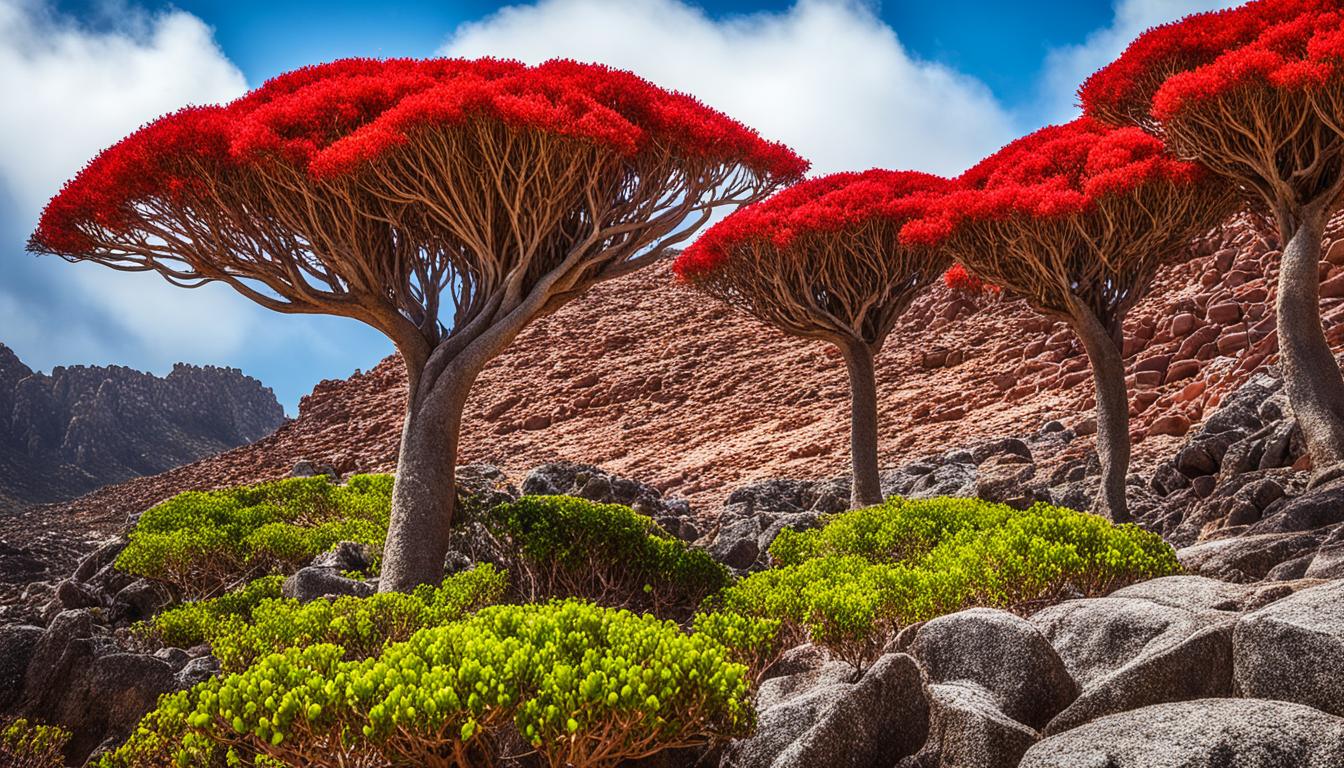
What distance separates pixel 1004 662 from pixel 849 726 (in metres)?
0.98

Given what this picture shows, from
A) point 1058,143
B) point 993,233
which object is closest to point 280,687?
point 993,233

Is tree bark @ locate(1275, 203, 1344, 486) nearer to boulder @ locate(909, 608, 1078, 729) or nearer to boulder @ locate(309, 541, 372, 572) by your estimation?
boulder @ locate(909, 608, 1078, 729)

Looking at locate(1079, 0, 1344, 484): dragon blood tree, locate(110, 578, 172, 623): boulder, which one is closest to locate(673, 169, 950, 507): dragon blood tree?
locate(1079, 0, 1344, 484): dragon blood tree

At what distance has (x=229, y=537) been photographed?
427 inches

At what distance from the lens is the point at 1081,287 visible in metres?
11.8

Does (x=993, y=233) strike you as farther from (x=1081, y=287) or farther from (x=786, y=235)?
(x=786, y=235)

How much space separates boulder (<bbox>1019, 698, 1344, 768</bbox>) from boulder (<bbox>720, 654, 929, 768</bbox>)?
3.01 feet

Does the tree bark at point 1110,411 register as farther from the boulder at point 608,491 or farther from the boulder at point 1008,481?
the boulder at point 608,491

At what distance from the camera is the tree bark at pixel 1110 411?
1099 centimetres

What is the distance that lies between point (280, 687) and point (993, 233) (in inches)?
411

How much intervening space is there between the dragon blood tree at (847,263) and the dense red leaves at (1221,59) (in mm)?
2897

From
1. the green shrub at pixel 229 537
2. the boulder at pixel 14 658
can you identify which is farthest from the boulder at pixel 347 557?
the boulder at pixel 14 658

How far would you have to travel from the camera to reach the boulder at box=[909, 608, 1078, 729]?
4.48 metres

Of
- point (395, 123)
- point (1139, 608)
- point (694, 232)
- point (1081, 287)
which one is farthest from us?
point (1081, 287)
